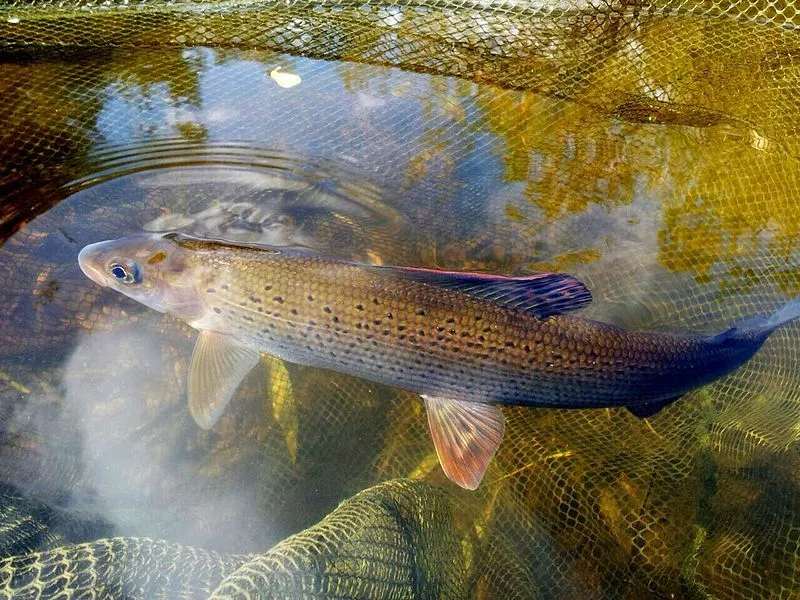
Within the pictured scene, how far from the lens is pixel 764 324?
2.97 metres

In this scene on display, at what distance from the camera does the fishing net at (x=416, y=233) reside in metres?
3.19

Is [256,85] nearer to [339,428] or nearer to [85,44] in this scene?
[85,44]

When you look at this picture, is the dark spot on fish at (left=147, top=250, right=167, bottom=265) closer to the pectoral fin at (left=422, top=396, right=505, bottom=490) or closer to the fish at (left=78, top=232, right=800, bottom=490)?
the fish at (left=78, top=232, right=800, bottom=490)

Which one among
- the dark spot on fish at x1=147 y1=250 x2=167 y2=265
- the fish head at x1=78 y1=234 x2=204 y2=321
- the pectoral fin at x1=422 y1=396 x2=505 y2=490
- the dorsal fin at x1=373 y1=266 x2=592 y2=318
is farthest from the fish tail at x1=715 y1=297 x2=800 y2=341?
the dark spot on fish at x1=147 y1=250 x2=167 y2=265

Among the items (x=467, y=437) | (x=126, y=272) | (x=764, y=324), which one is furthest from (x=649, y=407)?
(x=126, y=272)

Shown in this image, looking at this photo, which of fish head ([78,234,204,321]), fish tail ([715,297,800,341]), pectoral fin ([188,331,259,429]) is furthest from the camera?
pectoral fin ([188,331,259,429])

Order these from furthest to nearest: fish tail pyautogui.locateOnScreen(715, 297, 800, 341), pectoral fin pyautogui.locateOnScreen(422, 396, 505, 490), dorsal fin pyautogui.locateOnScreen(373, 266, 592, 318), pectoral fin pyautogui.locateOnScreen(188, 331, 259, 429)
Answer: pectoral fin pyautogui.locateOnScreen(188, 331, 259, 429)
pectoral fin pyautogui.locateOnScreen(422, 396, 505, 490)
fish tail pyautogui.locateOnScreen(715, 297, 800, 341)
dorsal fin pyautogui.locateOnScreen(373, 266, 592, 318)

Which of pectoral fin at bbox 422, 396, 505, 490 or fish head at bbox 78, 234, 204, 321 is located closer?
pectoral fin at bbox 422, 396, 505, 490

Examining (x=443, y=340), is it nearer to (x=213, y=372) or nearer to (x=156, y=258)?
(x=213, y=372)

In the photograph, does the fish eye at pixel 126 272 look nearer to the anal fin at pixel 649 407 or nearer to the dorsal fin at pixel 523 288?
the dorsal fin at pixel 523 288

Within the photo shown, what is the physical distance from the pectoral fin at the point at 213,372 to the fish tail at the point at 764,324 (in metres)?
2.48

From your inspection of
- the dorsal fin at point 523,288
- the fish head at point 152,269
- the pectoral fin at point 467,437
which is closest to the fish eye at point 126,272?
the fish head at point 152,269

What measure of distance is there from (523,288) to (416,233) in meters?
1.33

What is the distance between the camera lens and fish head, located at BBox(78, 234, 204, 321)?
10.0 feet
